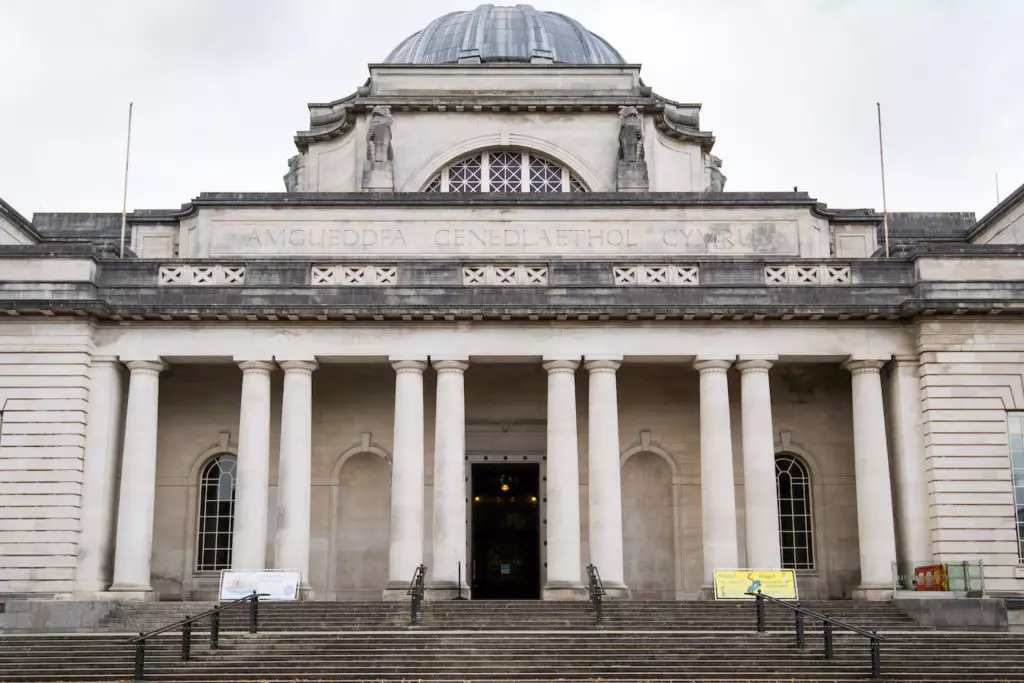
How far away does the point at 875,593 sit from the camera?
2925 cm

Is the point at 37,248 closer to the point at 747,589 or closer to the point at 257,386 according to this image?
the point at 257,386

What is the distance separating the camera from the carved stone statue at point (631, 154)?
125 ft

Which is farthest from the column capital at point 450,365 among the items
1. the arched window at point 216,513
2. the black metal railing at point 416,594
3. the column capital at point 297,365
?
the arched window at point 216,513

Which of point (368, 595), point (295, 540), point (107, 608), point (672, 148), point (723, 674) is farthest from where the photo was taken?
point (672, 148)

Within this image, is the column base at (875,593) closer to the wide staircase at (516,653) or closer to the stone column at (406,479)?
the wide staircase at (516,653)

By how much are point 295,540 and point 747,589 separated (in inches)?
420

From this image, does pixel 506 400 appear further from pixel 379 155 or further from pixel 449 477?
pixel 379 155

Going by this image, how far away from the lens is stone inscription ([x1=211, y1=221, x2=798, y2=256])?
34156 mm

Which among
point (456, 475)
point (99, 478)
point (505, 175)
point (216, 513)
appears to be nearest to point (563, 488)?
point (456, 475)

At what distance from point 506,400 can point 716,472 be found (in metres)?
6.70

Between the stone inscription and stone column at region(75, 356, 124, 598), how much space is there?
554 cm

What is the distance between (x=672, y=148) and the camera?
4125 cm

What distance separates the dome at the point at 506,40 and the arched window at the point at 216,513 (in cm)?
1950

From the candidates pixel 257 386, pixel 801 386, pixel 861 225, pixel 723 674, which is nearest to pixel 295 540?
pixel 257 386
